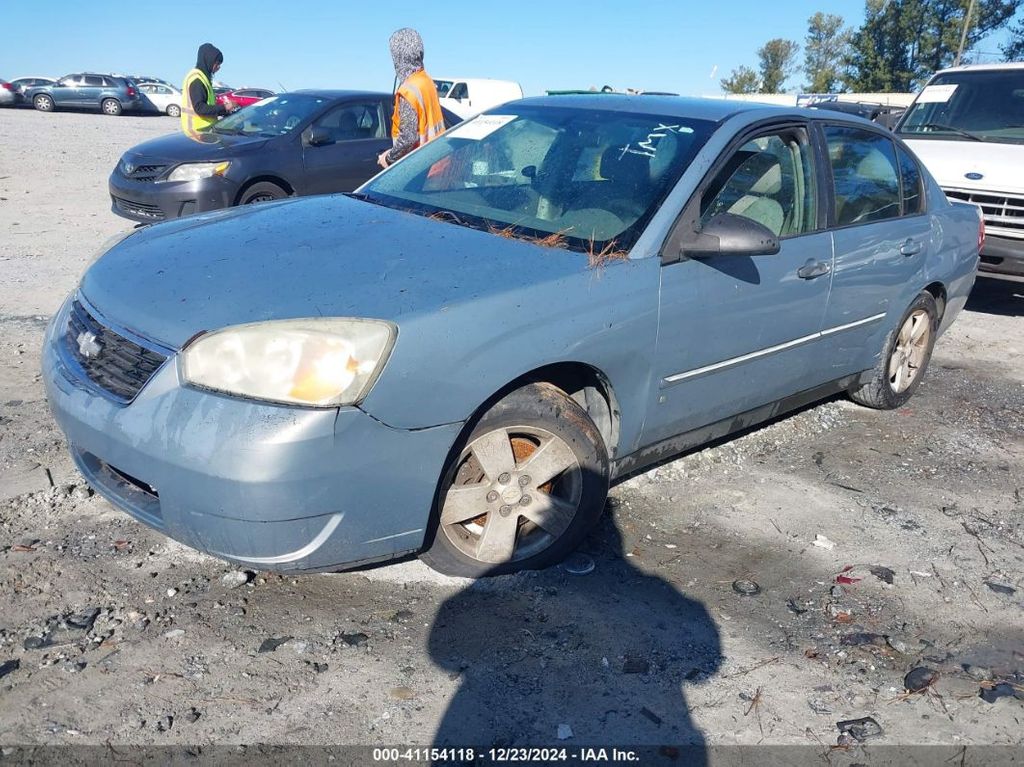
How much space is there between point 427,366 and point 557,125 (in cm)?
185

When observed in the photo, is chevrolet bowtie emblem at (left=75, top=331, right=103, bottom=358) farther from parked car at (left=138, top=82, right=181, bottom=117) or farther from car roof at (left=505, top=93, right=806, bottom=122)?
A: parked car at (left=138, top=82, right=181, bottom=117)

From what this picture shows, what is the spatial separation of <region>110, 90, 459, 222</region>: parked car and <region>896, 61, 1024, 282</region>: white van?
17.7 ft

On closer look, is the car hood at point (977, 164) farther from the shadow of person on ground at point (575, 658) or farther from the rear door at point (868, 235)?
the shadow of person on ground at point (575, 658)

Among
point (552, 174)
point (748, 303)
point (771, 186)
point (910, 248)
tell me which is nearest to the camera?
point (748, 303)

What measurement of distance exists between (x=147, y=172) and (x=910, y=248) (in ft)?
22.3

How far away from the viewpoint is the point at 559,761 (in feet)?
7.71

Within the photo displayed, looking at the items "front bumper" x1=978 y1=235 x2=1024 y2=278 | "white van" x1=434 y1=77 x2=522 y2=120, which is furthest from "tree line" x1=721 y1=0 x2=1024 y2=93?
"front bumper" x1=978 y1=235 x2=1024 y2=278

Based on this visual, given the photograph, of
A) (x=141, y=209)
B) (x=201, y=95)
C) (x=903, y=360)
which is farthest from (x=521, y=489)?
(x=201, y=95)

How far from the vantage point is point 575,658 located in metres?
2.76

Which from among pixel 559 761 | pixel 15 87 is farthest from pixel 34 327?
pixel 15 87

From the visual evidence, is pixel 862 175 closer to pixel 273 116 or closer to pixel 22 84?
pixel 273 116

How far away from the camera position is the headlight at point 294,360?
2.52 metres

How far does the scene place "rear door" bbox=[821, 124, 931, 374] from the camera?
420cm

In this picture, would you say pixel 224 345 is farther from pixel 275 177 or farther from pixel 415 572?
pixel 275 177
